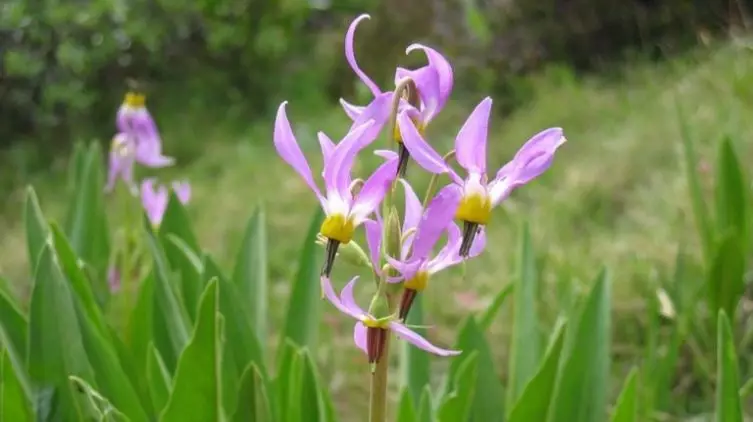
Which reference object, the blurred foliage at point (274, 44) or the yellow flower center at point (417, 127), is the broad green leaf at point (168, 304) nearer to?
the yellow flower center at point (417, 127)

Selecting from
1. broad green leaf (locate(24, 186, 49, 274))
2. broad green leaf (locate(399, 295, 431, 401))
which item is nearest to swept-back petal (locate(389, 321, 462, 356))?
broad green leaf (locate(399, 295, 431, 401))

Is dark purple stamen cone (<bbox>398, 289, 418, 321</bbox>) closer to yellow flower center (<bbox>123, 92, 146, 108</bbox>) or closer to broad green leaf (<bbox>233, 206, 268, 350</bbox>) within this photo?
broad green leaf (<bbox>233, 206, 268, 350</bbox>)

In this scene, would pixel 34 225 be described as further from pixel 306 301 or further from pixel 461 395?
pixel 461 395

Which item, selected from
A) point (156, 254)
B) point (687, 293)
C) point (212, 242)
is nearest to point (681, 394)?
point (687, 293)

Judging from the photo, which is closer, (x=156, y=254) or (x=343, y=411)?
(x=156, y=254)

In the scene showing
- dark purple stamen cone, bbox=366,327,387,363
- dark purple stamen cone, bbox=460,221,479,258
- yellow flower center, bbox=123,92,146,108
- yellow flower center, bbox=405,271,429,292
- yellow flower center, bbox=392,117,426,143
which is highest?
yellow flower center, bbox=123,92,146,108

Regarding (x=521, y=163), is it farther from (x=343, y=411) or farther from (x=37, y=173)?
(x=37, y=173)

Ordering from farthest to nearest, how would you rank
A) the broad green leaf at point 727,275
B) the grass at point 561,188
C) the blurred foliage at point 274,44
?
1. the blurred foliage at point 274,44
2. the grass at point 561,188
3. the broad green leaf at point 727,275

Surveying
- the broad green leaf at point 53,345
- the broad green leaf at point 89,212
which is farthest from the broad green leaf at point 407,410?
the broad green leaf at point 89,212
